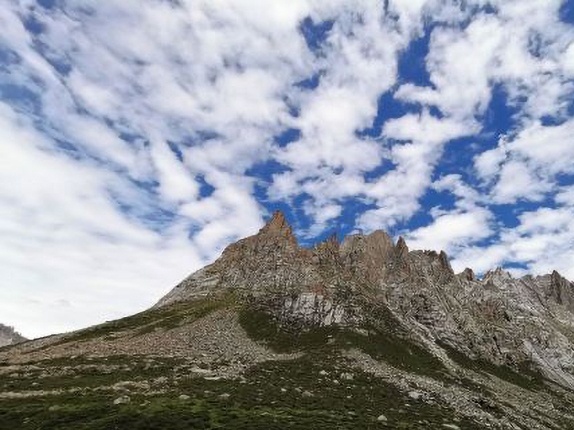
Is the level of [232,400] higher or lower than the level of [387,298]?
lower

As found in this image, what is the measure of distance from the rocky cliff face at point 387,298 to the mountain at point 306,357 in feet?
2.38

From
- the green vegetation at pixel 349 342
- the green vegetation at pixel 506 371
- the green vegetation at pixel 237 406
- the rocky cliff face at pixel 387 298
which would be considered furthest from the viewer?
the rocky cliff face at pixel 387 298

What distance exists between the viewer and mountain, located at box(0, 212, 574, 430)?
51.7 metres

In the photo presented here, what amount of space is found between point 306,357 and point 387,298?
7822 centimetres

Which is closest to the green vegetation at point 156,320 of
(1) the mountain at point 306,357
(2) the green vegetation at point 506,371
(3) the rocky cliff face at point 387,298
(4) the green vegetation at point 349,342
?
(1) the mountain at point 306,357

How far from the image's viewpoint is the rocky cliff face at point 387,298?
142m

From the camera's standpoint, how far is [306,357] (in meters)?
101

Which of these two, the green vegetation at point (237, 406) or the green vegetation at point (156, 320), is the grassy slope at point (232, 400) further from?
the green vegetation at point (156, 320)

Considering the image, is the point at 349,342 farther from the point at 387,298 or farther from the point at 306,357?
the point at 387,298

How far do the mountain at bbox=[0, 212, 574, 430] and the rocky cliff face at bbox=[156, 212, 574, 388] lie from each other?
72 centimetres

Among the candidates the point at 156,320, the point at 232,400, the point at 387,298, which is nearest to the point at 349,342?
the point at 387,298

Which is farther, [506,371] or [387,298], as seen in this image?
[387,298]

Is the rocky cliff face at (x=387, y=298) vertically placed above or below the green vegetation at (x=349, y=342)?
above

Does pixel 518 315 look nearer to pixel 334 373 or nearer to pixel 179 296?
pixel 334 373
